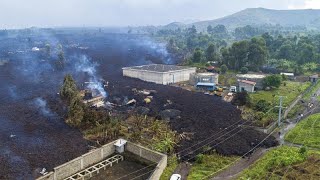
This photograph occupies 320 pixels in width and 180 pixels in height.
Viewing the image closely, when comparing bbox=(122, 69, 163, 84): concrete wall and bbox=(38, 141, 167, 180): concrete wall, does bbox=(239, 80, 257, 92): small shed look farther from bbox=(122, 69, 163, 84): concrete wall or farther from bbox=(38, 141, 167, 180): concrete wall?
bbox=(38, 141, 167, 180): concrete wall

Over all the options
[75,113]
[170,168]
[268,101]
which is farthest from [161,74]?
[170,168]

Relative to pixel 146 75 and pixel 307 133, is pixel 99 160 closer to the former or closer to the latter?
pixel 307 133

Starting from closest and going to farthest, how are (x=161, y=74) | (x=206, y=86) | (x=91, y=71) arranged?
1. (x=206, y=86)
2. (x=161, y=74)
3. (x=91, y=71)

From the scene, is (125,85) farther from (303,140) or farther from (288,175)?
(288,175)

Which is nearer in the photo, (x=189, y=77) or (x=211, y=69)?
(x=189, y=77)

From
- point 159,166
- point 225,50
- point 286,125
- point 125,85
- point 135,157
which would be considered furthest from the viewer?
point 225,50

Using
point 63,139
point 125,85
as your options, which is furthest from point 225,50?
point 63,139

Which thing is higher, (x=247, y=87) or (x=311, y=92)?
(x=247, y=87)
